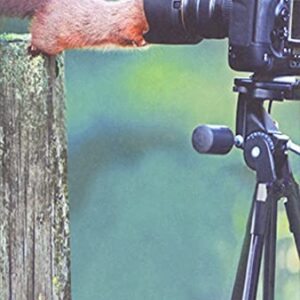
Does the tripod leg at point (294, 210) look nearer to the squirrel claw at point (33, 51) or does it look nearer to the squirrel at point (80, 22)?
the squirrel at point (80, 22)

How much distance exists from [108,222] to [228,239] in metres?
0.33

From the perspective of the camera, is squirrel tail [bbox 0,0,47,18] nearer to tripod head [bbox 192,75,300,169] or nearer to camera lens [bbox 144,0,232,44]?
camera lens [bbox 144,0,232,44]

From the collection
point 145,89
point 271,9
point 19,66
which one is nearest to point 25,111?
point 19,66

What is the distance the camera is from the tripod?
2.0 inches

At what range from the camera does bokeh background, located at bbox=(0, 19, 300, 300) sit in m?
1.69

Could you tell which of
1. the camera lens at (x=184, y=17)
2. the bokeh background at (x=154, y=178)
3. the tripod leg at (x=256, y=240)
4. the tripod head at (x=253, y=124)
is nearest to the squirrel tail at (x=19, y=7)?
the camera lens at (x=184, y=17)

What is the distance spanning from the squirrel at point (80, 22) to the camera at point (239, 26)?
24 mm

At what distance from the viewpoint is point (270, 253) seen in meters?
1.23

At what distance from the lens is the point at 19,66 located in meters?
1.03

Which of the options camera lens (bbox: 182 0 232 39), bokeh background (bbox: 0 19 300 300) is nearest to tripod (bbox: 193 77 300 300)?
camera lens (bbox: 182 0 232 39)

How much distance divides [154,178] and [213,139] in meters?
0.62

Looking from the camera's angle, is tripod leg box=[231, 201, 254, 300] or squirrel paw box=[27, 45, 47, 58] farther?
tripod leg box=[231, 201, 254, 300]

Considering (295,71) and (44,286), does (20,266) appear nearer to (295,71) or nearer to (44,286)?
(44,286)

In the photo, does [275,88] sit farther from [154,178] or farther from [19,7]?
[154,178]
